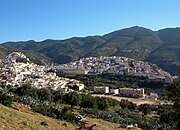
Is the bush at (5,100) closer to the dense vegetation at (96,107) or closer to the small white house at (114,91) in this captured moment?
the dense vegetation at (96,107)

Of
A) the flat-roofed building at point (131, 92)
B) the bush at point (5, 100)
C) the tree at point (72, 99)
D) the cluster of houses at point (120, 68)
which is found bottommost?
the flat-roofed building at point (131, 92)

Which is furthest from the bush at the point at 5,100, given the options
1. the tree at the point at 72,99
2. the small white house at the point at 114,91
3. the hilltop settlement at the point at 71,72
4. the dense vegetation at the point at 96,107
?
the small white house at the point at 114,91

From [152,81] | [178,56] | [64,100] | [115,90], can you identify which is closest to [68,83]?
[115,90]

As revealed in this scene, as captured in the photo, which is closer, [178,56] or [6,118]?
[6,118]

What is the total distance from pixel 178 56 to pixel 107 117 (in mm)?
162243

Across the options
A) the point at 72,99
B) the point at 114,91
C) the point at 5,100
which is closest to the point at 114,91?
the point at 114,91

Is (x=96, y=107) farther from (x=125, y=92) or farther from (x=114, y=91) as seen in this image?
(x=125, y=92)

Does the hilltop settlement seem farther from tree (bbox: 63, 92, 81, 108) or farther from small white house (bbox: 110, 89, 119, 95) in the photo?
tree (bbox: 63, 92, 81, 108)

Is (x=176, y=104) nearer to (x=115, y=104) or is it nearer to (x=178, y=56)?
(x=115, y=104)

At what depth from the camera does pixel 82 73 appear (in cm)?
12950

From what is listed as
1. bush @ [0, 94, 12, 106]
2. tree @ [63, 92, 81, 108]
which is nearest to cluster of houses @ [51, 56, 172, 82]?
tree @ [63, 92, 81, 108]

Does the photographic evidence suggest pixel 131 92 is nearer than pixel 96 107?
No

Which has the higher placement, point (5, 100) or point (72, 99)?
point (5, 100)

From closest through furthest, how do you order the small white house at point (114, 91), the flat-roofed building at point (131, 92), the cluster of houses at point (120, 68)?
the flat-roofed building at point (131, 92) → the small white house at point (114, 91) → the cluster of houses at point (120, 68)
